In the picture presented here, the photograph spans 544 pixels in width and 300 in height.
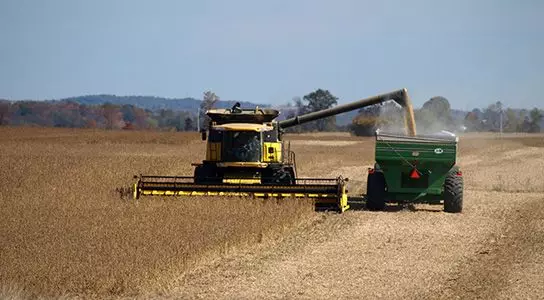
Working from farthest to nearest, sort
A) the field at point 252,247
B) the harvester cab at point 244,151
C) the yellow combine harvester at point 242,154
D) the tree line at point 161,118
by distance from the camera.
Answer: the tree line at point 161,118
the harvester cab at point 244,151
the yellow combine harvester at point 242,154
the field at point 252,247

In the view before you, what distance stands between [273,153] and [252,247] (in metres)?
8.40

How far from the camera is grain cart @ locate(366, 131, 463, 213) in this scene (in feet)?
75.5

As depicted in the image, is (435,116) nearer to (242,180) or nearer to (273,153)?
(273,153)

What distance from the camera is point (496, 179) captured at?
35.8 meters

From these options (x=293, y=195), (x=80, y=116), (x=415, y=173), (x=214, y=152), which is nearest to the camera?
(x=293, y=195)

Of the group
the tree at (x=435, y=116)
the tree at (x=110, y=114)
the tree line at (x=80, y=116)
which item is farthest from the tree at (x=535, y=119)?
the tree at (x=435, y=116)

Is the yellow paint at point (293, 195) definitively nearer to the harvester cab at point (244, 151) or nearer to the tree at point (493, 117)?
the harvester cab at point (244, 151)

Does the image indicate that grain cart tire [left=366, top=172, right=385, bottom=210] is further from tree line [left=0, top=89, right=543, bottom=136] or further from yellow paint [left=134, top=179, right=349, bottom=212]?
→ tree line [left=0, top=89, right=543, bottom=136]

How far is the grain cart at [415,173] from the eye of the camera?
75.5ft

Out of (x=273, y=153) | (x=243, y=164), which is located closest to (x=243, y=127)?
(x=243, y=164)

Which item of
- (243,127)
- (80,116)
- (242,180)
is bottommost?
(242,180)

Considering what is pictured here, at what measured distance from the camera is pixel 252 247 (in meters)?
16.5

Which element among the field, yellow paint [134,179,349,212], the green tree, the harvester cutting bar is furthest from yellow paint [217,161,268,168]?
the green tree

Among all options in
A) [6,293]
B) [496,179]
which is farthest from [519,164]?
[6,293]
